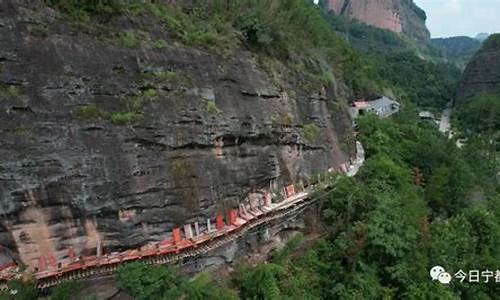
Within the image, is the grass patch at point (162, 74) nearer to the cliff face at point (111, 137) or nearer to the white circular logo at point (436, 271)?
the cliff face at point (111, 137)

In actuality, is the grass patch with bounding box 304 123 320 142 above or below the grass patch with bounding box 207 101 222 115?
below

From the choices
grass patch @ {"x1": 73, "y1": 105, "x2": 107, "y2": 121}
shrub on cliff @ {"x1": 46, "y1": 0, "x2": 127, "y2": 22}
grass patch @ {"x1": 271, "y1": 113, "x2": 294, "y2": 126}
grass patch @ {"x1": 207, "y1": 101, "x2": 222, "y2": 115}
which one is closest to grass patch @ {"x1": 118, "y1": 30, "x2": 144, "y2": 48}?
shrub on cliff @ {"x1": 46, "y1": 0, "x2": 127, "y2": 22}

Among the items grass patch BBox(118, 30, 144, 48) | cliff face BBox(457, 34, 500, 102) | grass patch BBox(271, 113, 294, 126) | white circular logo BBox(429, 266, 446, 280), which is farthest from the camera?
cliff face BBox(457, 34, 500, 102)

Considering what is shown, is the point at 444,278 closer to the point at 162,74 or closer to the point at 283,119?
the point at 283,119

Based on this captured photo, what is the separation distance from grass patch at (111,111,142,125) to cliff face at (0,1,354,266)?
3cm

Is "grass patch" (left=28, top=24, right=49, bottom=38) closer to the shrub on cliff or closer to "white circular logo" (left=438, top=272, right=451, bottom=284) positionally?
the shrub on cliff

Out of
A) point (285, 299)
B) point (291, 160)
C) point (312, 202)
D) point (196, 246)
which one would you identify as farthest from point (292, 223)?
point (196, 246)

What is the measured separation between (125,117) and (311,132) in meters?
9.81

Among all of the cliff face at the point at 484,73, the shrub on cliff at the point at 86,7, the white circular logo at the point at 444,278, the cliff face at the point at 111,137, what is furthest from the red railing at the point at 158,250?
the cliff face at the point at 484,73

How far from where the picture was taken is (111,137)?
11086 millimetres

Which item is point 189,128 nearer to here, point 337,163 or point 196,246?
point 196,246

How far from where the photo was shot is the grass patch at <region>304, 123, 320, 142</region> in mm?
18523

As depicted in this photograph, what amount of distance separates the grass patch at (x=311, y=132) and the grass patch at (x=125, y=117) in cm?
882

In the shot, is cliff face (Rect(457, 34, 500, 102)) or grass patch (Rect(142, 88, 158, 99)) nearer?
grass patch (Rect(142, 88, 158, 99))
